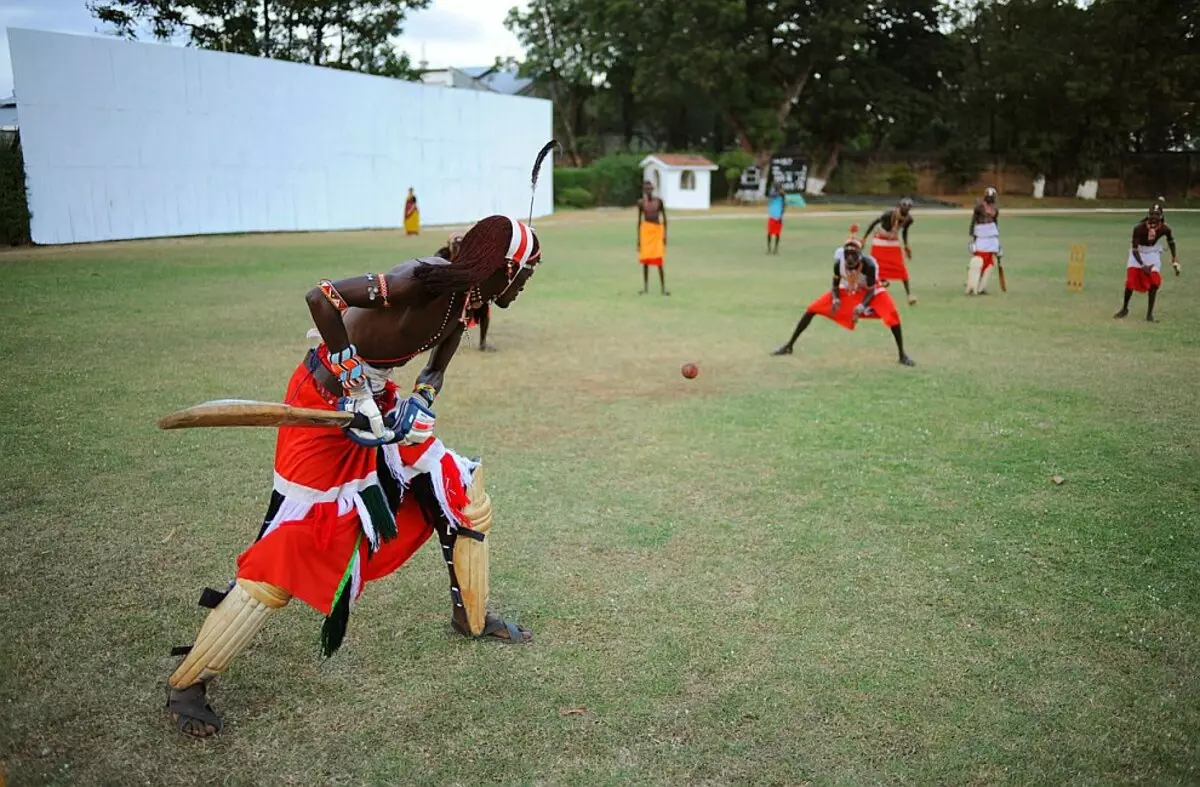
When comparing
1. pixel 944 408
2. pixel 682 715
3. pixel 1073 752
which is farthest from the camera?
pixel 944 408

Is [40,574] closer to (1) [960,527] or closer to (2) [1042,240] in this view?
(1) [960,527]

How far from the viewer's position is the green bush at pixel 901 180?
195ft

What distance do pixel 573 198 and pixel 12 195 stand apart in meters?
30.6

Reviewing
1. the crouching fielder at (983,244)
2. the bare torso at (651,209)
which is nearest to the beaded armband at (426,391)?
the bare torso at (651,209)

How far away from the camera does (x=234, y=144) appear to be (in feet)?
103

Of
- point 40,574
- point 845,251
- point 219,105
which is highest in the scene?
point 219,105

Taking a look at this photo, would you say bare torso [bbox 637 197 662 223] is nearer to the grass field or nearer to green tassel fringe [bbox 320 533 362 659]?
the grass field

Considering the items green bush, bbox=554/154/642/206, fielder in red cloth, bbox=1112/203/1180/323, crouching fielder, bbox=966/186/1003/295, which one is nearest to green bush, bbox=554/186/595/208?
green bush, bbox=554/154/642/206

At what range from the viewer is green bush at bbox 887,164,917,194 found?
59.3m

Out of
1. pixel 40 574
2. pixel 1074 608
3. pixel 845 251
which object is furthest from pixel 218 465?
pixel 845 251

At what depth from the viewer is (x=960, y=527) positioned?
605 cm

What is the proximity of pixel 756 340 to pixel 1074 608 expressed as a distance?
27.3 ft

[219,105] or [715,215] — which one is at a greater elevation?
[219,105]

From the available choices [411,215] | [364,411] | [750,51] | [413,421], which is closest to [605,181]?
[750,51]
